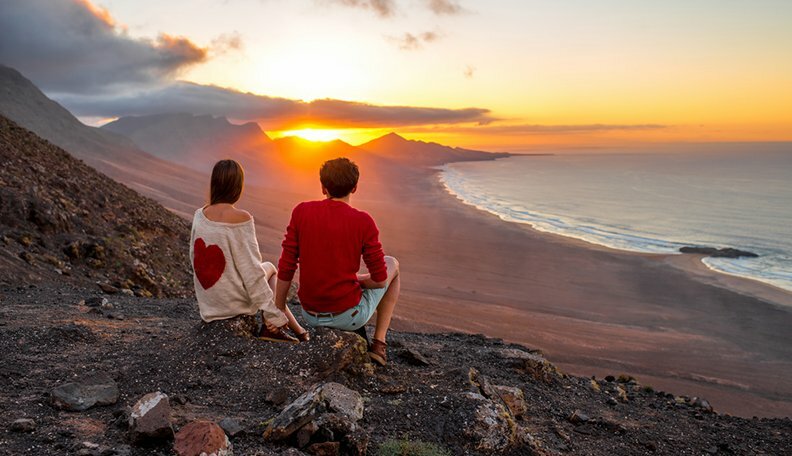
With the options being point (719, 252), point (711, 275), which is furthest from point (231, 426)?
point (719, 252)

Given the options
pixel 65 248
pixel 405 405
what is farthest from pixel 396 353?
pixel 65 248

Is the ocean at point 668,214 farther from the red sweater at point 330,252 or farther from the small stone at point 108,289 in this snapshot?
the small stone at point 108,289

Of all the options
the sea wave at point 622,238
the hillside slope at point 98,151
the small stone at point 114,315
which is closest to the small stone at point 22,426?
the small stone at point 114,315

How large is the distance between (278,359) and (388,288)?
1.15 m

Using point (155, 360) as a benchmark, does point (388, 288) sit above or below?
above

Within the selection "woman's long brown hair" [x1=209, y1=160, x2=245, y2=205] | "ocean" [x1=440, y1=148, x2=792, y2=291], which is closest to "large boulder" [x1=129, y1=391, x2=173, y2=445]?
"woman's long brown hair" [x1=209, y1=160, x2=245, y2=205]

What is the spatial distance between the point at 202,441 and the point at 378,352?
6.79 feet

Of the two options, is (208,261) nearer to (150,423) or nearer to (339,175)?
(339,175)

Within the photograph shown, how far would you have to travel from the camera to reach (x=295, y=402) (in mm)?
3988

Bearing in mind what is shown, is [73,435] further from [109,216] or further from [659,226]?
[659,226]

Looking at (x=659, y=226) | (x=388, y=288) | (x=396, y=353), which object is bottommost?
(x=659, y=226)

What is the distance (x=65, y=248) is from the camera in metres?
10.6

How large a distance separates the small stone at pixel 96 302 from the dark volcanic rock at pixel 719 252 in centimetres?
2819

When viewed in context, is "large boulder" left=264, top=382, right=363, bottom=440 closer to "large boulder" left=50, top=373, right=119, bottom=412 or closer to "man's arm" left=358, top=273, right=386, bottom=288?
→ "man's arm" left=358, top=273, right=386, bottom=288
